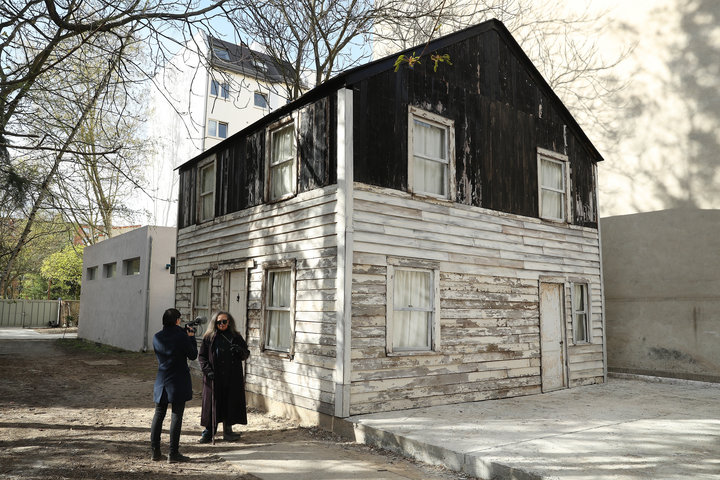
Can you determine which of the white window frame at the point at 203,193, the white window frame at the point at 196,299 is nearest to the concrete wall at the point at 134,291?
the white window frame at the point at 196,299

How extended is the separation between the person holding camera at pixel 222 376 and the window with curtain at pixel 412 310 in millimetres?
2627

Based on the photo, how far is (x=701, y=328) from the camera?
1341 centimetres

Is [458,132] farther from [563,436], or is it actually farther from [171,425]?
[171,425]

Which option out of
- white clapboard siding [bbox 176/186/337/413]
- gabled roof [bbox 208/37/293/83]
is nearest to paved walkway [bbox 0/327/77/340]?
gabled roof [bbox 208/37/293/83]

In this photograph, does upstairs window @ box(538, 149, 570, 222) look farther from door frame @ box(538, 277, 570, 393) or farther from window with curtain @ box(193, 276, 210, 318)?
window with curtain @ box(193, 276, 210, 318)

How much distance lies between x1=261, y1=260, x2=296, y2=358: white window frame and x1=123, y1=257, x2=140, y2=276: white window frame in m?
12.7

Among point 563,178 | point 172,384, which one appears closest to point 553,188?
point 563,178

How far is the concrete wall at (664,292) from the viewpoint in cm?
1332

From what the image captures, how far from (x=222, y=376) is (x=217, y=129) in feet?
92.6

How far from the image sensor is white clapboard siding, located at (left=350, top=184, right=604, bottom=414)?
350 inches

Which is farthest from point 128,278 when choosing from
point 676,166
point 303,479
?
point 676,166

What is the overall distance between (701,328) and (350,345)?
9757 mm

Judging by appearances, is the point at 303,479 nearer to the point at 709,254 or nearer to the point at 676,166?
the point at 709,254

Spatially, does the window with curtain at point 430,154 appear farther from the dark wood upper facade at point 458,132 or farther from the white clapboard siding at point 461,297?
the white clapboard siding at point 461,297
